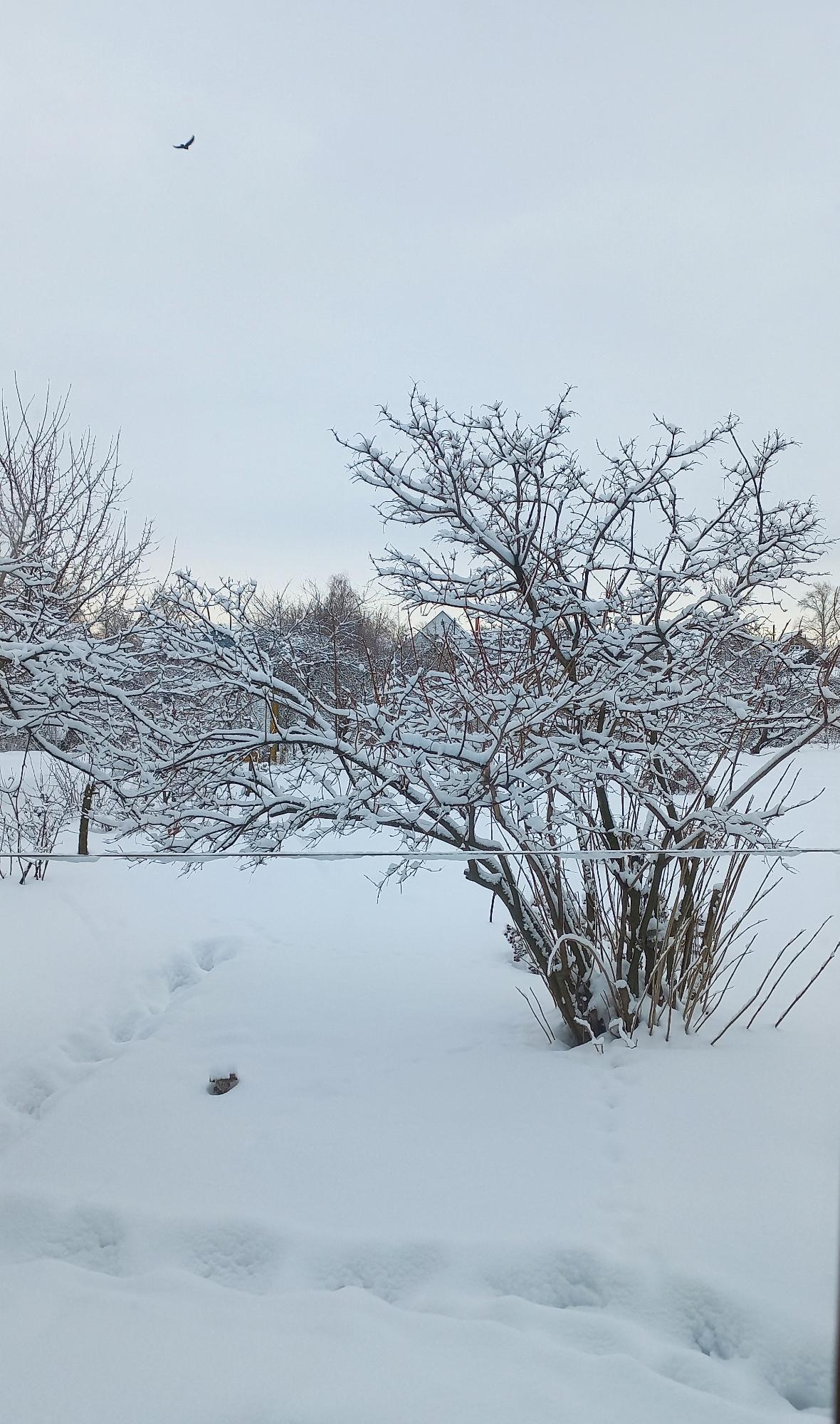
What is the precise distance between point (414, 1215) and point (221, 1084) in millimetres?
1063

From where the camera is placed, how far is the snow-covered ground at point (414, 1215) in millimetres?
1486

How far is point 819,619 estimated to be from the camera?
3.21m

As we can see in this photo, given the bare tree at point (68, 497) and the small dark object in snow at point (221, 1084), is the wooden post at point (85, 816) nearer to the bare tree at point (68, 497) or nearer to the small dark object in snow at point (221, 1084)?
the small dark object in snow at point (221, 1084)

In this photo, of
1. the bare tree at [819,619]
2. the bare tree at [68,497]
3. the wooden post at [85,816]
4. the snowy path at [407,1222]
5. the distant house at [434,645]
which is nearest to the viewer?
the snowy path at [407,1222]

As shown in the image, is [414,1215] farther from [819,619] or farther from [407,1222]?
[819,619]

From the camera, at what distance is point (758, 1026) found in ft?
9.61

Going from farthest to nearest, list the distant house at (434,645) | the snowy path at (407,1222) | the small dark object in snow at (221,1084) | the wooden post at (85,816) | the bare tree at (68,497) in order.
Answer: the bare tree at (68,497), the wooden post at (85,816), the distant house at (434,645), the small dark object in snow at (221,1084), the snowy path at (407,1222)

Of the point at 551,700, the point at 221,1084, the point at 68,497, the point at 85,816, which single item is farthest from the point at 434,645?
the point at 68,497

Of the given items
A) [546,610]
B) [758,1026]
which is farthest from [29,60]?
[758,1026]

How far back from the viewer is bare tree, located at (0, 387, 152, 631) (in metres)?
6.07

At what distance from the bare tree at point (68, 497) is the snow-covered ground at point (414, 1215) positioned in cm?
363

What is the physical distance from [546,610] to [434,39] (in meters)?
2.67

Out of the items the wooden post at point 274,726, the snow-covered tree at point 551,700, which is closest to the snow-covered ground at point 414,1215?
the snow-covered tree at point 551,700

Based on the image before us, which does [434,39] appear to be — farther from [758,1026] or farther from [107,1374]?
[107,1374]
